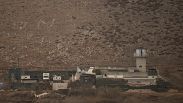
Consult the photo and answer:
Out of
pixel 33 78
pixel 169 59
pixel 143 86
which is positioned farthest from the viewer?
pixel 169 59

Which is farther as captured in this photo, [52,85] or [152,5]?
[152,5]

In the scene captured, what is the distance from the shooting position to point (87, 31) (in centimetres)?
2656

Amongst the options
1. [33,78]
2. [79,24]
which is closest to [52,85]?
[33,78]

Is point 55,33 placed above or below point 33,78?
above

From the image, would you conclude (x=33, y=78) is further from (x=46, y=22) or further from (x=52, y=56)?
(x=46, y=22)

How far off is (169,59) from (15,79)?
7.74 m

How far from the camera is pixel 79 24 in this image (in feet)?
87.9

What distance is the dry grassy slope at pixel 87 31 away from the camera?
25969 mm

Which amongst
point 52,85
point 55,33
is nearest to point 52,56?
point 55,33

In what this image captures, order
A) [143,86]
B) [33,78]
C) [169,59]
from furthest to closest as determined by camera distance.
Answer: [169,59]
[33,78]
[143,86]

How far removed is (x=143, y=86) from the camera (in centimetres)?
2209

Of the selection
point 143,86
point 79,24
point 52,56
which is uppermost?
point 79,24

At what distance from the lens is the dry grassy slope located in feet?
85.2

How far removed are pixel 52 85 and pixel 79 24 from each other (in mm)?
4804
